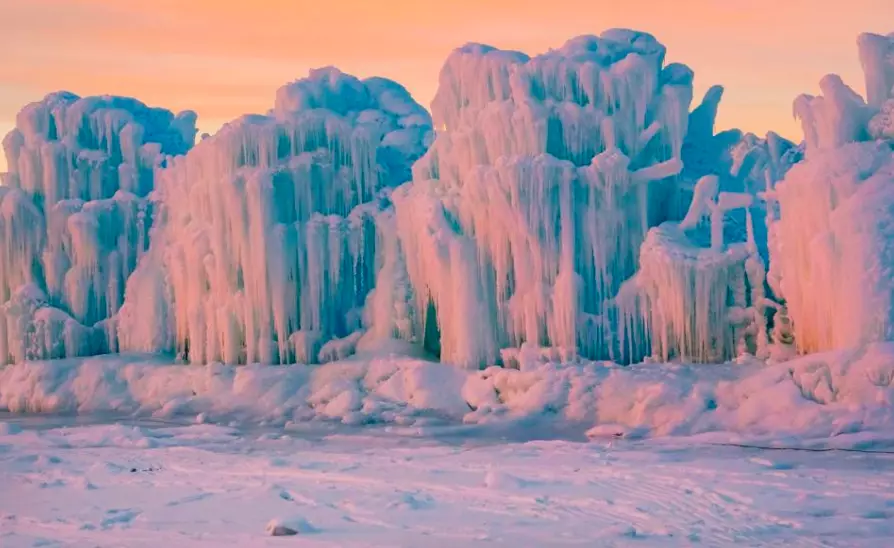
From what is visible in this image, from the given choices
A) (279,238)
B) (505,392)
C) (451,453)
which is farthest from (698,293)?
(279,238)

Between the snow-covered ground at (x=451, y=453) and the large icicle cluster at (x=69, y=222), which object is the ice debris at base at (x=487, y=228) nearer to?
the large icicle cluster at (x=69, y=222)

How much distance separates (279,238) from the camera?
28609 millimetres

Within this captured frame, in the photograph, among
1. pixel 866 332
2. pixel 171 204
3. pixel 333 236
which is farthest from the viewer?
pixel 171 204

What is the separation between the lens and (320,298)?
2891cm

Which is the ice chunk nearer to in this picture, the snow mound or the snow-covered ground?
the snow-covered ground

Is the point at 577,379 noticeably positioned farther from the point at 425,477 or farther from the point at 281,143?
the point at 281,143

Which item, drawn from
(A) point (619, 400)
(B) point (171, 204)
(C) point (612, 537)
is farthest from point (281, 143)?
(C) point (612, 537)

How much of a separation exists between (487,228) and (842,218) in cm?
803

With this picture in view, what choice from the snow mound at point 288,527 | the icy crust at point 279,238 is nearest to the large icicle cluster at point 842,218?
the icy crust at point 279,238

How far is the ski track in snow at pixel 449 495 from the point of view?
39.1 feet

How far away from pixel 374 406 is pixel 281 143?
8482 millimetres

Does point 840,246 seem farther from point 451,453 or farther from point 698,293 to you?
point 451,453

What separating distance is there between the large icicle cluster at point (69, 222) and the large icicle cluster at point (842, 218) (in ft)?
65.7

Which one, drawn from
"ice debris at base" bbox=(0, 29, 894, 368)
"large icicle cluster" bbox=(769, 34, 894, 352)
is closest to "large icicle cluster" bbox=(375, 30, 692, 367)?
"ice debris at base" bbox=(0, 29, 894, 368)
